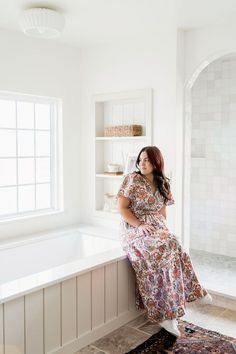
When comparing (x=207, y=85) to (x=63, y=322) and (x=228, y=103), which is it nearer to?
(x=228, y=103)

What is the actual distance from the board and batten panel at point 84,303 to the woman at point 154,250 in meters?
0.44

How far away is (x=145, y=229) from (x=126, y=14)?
1723 millimetres

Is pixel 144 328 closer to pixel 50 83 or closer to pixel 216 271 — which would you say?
pixel 216 271

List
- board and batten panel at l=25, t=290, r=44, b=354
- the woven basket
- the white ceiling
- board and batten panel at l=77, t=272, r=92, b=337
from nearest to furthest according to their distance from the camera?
board and batten panel at l=25, t=290, r=44, b=354 < board and batten panel at l=77, t=272, r=92, b=337 < the white ceiling < the woven basket

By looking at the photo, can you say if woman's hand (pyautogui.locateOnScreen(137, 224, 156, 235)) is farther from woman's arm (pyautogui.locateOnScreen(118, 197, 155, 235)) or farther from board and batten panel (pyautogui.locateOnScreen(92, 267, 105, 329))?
board and batten panel (pyautogui.locateOnScreen(92, 267, 105, 329))

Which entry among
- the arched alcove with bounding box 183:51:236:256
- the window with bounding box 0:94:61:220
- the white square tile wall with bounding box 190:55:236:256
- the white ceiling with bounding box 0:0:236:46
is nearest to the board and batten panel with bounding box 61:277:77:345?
the window with bounding box 0:94:61:220

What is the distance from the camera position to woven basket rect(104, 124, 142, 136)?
4.10m

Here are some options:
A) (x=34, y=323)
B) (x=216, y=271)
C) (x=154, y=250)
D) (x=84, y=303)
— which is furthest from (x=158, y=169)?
(x=216, y=271)

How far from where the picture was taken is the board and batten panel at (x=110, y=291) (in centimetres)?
306

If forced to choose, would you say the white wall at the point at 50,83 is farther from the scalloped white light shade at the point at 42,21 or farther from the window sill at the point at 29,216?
the scalloped white light shade at the point at 42,21

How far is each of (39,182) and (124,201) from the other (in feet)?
4.82

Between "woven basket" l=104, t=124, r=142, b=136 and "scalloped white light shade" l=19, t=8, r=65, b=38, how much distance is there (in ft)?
4.06

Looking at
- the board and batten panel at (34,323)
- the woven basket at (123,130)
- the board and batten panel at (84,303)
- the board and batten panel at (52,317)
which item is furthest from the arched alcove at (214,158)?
the board and batten panel at (34,323)

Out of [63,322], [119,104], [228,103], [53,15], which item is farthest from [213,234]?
[53,15]
